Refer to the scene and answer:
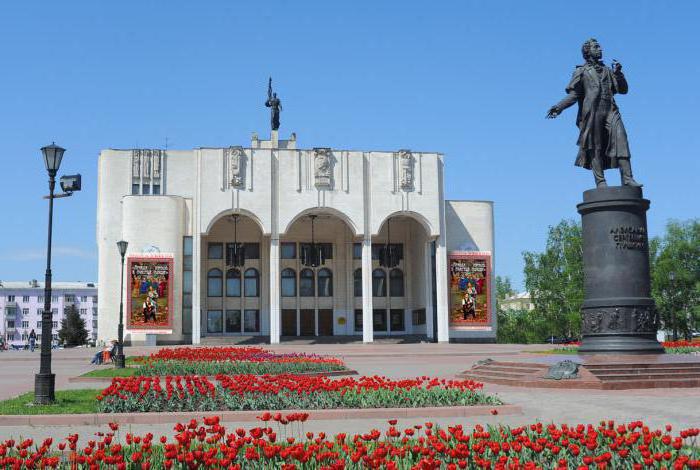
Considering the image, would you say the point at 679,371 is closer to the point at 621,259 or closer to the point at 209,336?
the point at 621,259

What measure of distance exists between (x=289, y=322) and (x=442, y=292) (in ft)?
40.3

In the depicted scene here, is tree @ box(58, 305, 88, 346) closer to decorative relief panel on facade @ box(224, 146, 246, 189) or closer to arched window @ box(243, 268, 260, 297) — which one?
arched window @ box(243, 268, 260, 297)

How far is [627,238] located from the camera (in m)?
16.4

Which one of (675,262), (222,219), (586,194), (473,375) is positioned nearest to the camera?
(586,194)

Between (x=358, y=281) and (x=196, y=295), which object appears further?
(x=358, y=281)

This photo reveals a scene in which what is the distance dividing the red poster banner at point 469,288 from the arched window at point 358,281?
7695 millimetres

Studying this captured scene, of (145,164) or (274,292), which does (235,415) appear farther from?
(145,164)

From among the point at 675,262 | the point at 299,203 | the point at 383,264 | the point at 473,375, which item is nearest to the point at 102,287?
the point at 299,203

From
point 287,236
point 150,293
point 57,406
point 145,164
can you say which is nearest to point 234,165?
point 145,164

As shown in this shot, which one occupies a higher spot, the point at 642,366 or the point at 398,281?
the point at 398,281

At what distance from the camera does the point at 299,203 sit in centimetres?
5050

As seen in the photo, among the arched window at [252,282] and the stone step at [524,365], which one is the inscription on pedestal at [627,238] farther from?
the arched window at [252,282]

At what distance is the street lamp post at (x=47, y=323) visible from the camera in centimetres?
1284

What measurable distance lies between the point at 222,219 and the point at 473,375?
38.7 metres
